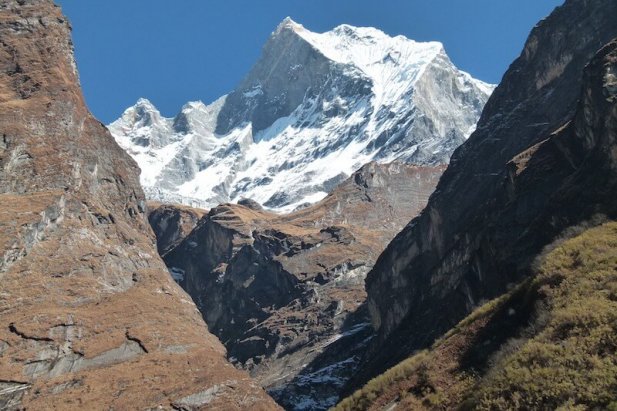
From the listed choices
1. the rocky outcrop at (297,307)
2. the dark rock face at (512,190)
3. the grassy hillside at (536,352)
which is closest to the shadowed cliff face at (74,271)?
the rocky outcrop at (297,307)

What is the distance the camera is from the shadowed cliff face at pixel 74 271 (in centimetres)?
9519

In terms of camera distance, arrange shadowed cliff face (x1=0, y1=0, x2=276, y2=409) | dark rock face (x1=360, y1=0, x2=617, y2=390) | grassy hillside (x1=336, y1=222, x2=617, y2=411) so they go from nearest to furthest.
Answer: grassy hillside (x1=336, y1=222, x2=617, y2=411) → dark rock face (x1=360, y1=0, x2=617, y2=390) → shadowed cliff face (x1=0, y1=0, x2=276, y2=409)

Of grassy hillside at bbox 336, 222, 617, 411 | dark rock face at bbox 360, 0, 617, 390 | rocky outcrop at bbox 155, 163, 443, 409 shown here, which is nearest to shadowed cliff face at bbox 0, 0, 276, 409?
rocky outcrop at bbox 155, 163, 443, 409

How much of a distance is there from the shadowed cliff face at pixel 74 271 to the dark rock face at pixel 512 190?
96.5ft

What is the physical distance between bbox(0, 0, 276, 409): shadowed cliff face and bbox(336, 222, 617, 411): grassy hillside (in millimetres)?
68922

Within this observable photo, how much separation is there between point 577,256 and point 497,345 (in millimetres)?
5297

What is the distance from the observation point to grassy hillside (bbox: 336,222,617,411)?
2088 centimetres

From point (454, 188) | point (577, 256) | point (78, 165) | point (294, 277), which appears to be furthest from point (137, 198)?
point (577, 256)

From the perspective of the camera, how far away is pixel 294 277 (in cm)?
17475

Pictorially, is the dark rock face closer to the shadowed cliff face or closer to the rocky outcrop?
the rocky outcrop

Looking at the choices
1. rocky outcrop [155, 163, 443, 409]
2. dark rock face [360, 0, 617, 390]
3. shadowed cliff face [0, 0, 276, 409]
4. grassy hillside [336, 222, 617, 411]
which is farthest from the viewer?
rocky outcrop [155, 163, 443, 409]

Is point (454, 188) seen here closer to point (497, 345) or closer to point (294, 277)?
point (294, 277)

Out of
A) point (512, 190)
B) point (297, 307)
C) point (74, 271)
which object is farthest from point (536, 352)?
point (297, 307)

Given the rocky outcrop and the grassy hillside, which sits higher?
the rocky outcrop
